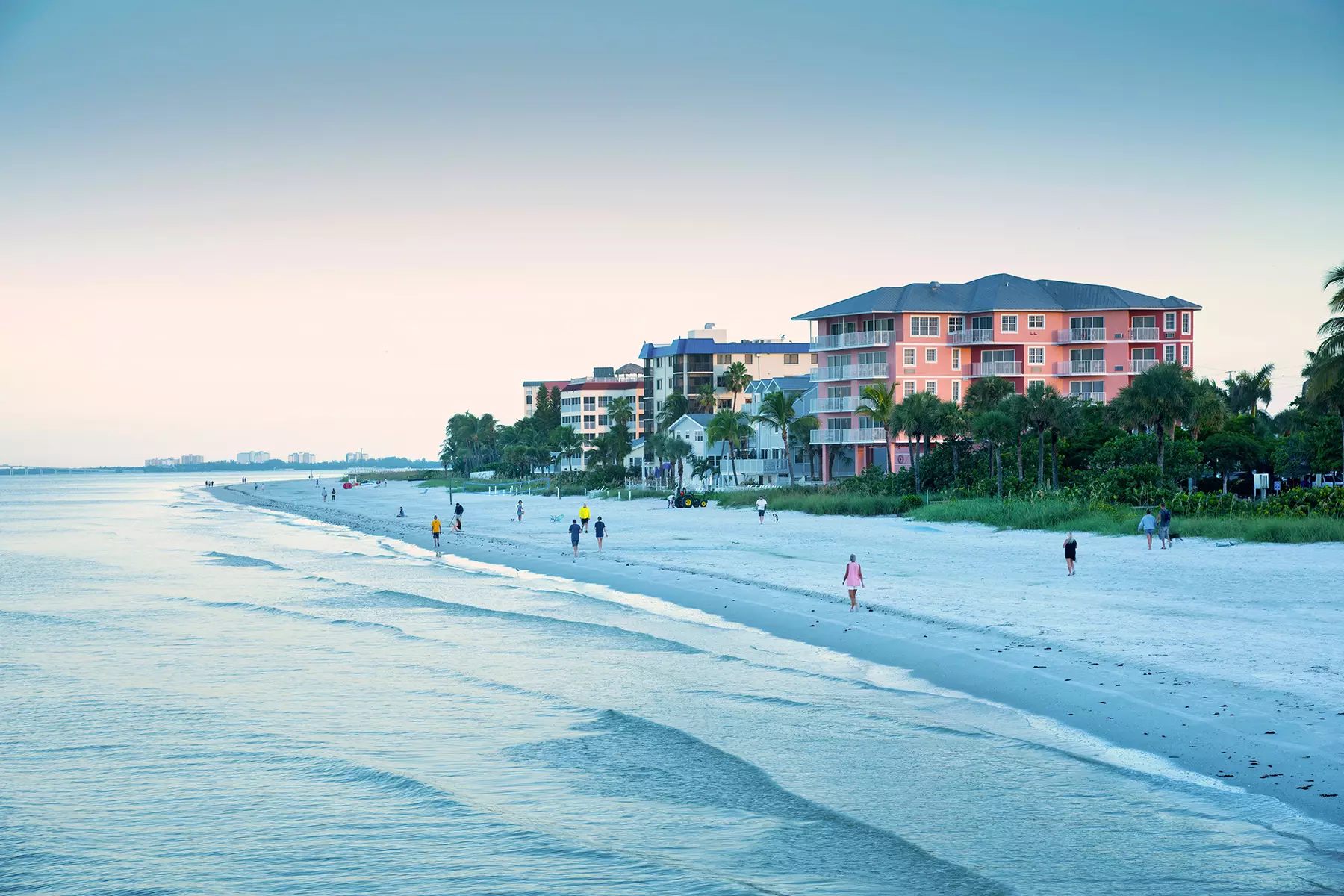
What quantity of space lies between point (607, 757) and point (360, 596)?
21.8 meters

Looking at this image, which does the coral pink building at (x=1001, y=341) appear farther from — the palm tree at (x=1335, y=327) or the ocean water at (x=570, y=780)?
the ocean water at (x=570, y=780)

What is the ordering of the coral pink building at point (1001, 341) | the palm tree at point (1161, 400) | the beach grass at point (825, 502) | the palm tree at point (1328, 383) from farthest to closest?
the coral pink building at point (1001, 341) → the beach grass at point (825, 502) → the palm tree at point (1161, 400) → the palm tree at point (1328, 383)

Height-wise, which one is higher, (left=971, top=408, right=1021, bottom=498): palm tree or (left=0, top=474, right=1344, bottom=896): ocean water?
(left=971, top=408, right=1021, bottom=498): palm tree

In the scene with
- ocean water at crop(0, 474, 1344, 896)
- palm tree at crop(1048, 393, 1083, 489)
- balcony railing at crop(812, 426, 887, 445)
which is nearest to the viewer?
ocean water at crop(0, 474, 1344, 896)

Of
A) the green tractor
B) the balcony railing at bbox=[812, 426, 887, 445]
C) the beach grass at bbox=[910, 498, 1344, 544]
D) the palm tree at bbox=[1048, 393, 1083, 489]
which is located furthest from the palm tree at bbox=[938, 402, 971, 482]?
the green tractor

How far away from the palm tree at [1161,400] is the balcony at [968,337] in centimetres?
2831

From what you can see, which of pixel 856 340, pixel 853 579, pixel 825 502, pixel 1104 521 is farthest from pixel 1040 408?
pixel 853 579

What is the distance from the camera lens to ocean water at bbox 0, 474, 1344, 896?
11812mm

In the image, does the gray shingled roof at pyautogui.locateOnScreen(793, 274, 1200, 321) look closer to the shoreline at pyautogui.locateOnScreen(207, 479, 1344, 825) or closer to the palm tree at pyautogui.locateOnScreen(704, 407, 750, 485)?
the palm tree at pyautogui.locateOnScreen(704, 407, 750, 485)

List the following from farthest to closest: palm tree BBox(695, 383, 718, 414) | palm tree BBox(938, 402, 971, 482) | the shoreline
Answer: palm tree BBox(695, 383, 718, 414), palm tree BBox(938, 402, 971, 482), the shoreline

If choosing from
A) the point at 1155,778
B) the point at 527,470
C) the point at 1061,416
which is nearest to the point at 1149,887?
the point at 1155,778

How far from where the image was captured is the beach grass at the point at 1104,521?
120ft

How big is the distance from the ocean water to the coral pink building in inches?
2186

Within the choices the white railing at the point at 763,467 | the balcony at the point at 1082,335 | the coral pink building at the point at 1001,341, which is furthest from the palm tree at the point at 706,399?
the balcony at the point at 1082,335
